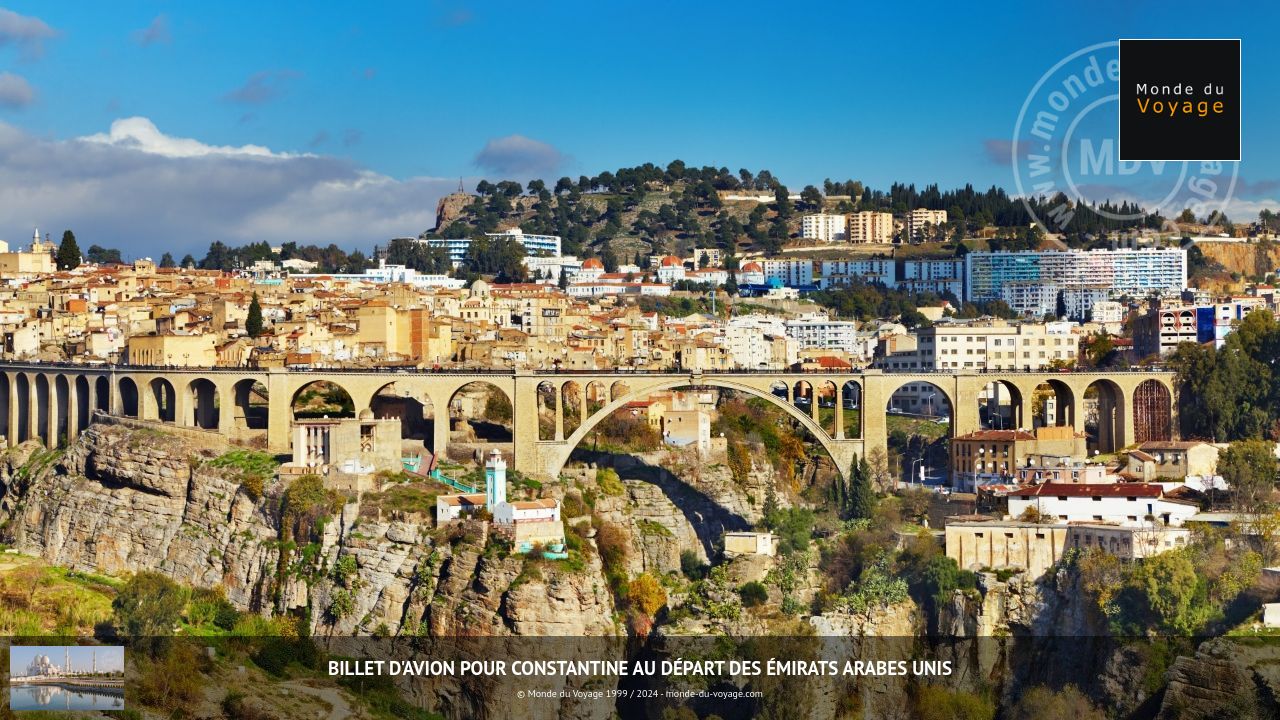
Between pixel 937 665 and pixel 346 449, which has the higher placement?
pixel 346 449

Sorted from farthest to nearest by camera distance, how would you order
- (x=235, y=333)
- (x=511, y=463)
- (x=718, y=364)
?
1. (x=718, y=364)
2. (x=235, y=333)
3. (x=511, y=463)

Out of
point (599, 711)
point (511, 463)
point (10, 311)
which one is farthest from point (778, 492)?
point (10, 311)

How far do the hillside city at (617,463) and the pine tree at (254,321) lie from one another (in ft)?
0.47

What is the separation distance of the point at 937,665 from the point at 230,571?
1651cm

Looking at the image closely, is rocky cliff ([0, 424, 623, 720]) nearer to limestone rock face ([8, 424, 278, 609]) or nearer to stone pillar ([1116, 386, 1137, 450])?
limestone rock face ([8, 424, 278, 609])

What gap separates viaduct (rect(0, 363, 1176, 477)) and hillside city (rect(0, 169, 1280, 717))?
0.10 m

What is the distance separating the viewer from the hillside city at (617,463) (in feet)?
136

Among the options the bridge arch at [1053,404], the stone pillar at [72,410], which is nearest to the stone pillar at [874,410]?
the bridge arch at [1053,404]

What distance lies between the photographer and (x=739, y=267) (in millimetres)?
113312

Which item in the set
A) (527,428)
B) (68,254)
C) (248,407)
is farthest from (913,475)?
(68,254)

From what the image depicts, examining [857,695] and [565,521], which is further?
[565,521]

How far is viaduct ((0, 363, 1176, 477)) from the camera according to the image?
52.0 m

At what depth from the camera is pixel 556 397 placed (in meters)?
53.8

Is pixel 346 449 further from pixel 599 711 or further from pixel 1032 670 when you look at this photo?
pixel 1032 670
